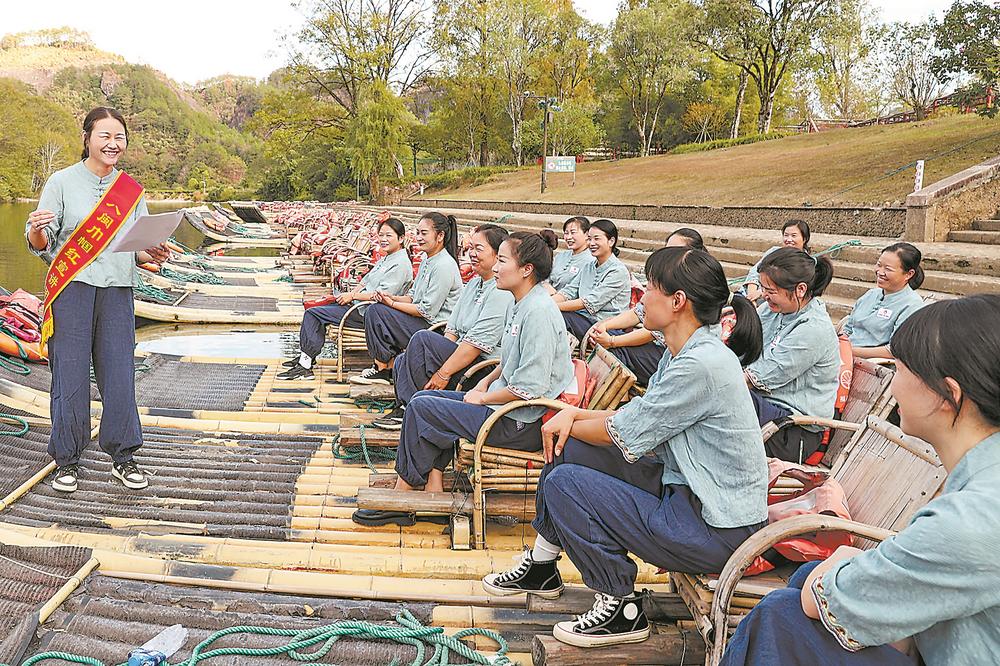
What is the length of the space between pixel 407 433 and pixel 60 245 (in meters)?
1.72

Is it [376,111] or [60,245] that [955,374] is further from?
[376,111]

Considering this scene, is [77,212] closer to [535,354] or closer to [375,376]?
[535,354]

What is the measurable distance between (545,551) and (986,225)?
8.60 m

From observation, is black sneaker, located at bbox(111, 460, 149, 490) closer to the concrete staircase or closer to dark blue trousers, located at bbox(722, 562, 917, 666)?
the concrete staircase

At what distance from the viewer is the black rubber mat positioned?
5.21m

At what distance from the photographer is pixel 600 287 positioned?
5.65 meters

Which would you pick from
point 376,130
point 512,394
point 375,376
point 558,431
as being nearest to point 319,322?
point 375,376

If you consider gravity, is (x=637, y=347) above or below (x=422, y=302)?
below

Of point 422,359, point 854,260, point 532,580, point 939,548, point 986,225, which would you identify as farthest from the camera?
point 986,225

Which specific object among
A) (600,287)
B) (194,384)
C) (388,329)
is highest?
(600,287)

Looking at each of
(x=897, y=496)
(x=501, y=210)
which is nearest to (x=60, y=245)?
(x=897, y=496)

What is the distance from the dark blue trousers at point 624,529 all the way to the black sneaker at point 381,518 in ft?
3.85

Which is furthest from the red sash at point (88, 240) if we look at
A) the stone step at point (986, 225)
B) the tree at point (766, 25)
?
the tree at point (766, 25)

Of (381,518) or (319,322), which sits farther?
(319,322)
